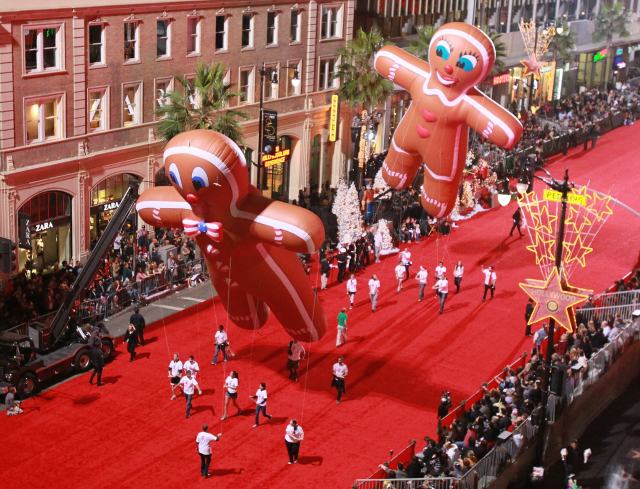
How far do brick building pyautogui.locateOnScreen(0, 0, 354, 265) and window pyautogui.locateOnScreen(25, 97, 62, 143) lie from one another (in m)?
0.04

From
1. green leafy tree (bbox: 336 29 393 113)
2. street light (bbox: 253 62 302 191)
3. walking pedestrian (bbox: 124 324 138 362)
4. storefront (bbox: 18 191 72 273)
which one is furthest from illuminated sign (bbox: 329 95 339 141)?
walking pedestrian (bbox: 124 324 138 362)

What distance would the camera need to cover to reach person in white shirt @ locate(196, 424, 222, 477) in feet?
94.5

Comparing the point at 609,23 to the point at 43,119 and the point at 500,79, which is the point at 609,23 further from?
the point at 43,119

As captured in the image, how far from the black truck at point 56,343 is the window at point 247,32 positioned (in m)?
18.6

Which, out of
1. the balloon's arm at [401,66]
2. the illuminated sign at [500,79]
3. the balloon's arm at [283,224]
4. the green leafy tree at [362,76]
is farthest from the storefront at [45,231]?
the illuminated sign at [500,79]

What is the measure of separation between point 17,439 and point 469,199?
93.7ft

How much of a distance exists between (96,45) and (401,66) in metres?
17.5

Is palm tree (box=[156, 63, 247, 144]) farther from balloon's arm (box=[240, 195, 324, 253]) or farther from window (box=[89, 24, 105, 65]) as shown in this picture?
balloon's arm (box=[240, 195, 324, 253])

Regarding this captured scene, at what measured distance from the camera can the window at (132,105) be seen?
46.9 metres

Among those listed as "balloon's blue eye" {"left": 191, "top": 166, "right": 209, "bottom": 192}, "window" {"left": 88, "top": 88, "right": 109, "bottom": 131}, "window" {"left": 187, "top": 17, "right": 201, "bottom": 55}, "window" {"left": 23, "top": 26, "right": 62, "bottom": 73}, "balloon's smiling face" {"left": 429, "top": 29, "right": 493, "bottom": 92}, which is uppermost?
"balloon's smiling face" {"left": 429, "top": 29, "right": 493, "bottom": 92}

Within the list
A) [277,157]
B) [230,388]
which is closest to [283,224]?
[230,388]

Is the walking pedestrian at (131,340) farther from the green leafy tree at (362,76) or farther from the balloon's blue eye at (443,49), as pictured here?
the green leafy tree at (362,76)

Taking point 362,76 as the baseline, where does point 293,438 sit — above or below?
below

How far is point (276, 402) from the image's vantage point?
3378 cm
